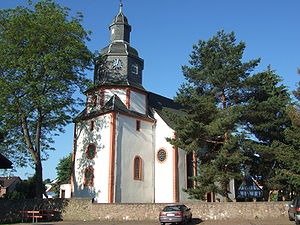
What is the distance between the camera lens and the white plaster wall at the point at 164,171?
2567 centimetres

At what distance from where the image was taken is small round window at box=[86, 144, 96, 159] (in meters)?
25.2

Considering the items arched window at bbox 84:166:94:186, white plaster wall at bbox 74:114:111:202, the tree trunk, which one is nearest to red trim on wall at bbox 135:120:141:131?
white plaster wall at bbox 74:114:111:202

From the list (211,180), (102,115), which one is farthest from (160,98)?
(211,180)

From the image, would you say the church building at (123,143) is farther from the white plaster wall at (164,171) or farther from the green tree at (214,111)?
the green tree at (214,111)

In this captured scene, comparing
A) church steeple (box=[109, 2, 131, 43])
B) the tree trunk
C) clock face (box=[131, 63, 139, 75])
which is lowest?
the tree trunk

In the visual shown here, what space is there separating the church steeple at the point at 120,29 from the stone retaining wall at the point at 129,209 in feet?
51.5

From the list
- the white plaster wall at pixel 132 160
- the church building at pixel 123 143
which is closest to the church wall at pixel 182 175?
the church building at pixel 123 143

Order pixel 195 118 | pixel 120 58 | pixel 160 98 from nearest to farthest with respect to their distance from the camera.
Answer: pixel 195 118
pixel 120 58
pixel 160 98

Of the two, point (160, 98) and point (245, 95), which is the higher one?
point (160, 98)

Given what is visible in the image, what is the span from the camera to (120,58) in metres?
27.4

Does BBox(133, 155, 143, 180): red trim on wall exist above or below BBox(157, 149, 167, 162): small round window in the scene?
below

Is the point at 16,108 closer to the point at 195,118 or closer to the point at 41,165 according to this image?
the point at 41,165

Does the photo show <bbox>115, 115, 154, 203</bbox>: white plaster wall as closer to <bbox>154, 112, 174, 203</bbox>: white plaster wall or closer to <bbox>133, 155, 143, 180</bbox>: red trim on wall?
<bbox>133, 155, 143, 180</bbox>: red trim on wall

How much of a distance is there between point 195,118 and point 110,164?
7.20 metres
